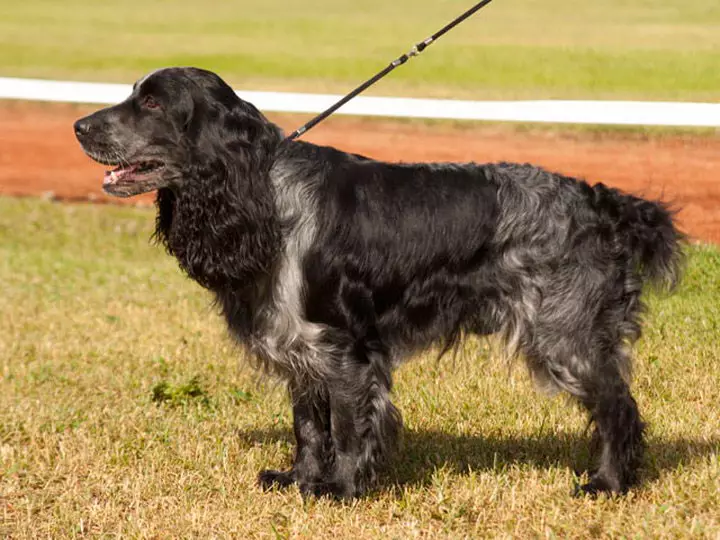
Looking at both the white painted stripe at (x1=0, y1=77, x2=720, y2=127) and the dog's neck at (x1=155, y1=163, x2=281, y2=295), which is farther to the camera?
the white painted stripe at (x1=0, y1=77, x2=720, y2=127)

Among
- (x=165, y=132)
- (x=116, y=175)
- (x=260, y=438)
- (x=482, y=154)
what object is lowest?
(x=260, y=438)

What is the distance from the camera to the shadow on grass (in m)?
6.27

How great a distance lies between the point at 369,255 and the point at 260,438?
172 centimetres

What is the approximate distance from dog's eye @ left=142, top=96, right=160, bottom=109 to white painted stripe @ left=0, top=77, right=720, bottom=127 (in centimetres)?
784

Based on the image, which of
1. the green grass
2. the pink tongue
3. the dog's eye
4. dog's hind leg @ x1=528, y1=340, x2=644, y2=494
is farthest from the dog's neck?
the green grass

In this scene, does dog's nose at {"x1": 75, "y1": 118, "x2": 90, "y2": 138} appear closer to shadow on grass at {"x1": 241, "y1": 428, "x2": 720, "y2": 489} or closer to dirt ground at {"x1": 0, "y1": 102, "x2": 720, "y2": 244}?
shadow on grass at {"x1": 241, "y1": 428, "x2": 720, "y2": 489}

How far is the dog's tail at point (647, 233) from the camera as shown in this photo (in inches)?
237

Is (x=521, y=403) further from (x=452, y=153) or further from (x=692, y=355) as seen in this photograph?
(x=452, y=153)

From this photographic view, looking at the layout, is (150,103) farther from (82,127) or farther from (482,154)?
(482,154)

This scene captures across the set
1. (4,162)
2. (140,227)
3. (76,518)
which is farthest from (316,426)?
(4,162)

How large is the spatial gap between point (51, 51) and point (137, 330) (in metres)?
19.2

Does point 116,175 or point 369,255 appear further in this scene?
point 369,255

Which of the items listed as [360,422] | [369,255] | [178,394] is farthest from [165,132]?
[178,394]

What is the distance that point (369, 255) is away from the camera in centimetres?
580
